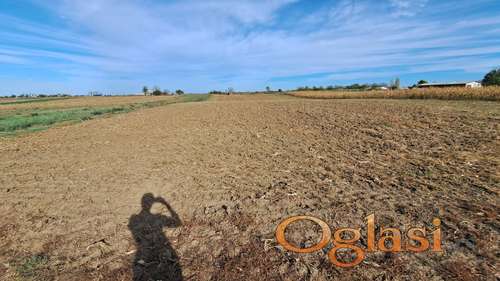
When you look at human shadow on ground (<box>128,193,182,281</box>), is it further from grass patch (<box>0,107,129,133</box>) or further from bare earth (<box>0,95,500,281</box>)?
grass patch (<box>0,107,129,133</box>)

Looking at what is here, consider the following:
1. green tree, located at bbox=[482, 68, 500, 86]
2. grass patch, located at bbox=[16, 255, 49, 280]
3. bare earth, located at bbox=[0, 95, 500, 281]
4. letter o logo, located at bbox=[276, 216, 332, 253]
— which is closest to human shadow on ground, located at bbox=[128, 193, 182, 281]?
bare earth, located at bbox=[0, 95, 500, 281]

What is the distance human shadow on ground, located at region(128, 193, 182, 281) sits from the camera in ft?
10.1

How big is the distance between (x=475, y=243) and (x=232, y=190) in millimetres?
3767

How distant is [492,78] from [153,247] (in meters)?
98.9

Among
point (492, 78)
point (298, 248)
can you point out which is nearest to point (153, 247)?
point (298, 248)

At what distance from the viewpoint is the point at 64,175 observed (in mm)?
6895

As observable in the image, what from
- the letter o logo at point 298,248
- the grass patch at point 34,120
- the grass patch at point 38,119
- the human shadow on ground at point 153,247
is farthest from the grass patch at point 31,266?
the grass patch at point 34,120

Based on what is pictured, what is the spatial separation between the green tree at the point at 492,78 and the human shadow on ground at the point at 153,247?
92.9m

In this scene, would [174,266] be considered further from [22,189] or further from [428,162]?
[428,162]

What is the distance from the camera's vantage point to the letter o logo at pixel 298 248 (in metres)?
3.34

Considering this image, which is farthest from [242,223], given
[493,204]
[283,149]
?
[283,149]

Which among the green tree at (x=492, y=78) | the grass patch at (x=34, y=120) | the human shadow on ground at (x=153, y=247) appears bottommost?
the human shadow on ground at (x=153, y=247)

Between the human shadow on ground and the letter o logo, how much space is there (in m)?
1.36

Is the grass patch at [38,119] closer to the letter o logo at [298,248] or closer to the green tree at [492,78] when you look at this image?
the letter o logo at [298,248]
